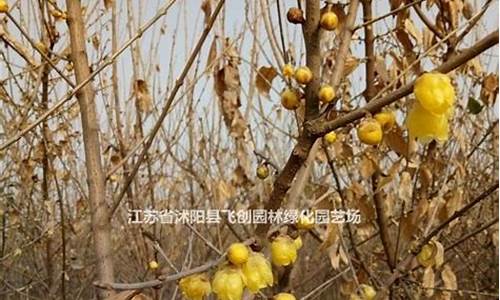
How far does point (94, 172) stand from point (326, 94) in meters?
0.37

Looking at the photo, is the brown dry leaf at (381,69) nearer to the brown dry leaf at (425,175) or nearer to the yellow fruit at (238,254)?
the brown dry leaf at (425,175)

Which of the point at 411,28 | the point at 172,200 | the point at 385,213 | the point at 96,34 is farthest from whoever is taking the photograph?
the point at 172,200

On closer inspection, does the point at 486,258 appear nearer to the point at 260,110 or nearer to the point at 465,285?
the point at 465,285

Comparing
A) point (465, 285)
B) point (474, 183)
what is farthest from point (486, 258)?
point (474, 183)

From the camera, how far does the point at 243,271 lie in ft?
2.18

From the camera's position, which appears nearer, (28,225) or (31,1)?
(31,1)

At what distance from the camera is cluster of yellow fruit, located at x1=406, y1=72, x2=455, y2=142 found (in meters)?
0.54

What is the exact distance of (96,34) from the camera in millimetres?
1957

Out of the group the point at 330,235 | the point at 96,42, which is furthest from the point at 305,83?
the point at 96,42

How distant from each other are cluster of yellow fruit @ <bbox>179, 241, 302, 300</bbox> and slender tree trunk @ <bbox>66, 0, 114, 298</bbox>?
0.22 m

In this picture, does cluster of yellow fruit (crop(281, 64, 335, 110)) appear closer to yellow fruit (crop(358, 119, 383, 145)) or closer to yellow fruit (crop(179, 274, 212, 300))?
yellow fruit (crop(358, 119, 383, 145))

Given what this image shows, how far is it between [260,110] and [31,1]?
77 centimetres

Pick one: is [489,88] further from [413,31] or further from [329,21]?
[329,21]

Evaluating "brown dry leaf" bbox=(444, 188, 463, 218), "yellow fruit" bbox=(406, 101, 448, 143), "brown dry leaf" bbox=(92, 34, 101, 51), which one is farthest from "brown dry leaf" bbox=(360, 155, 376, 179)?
"brown dry leaf" bbox=(92, 34, 101, 51)
